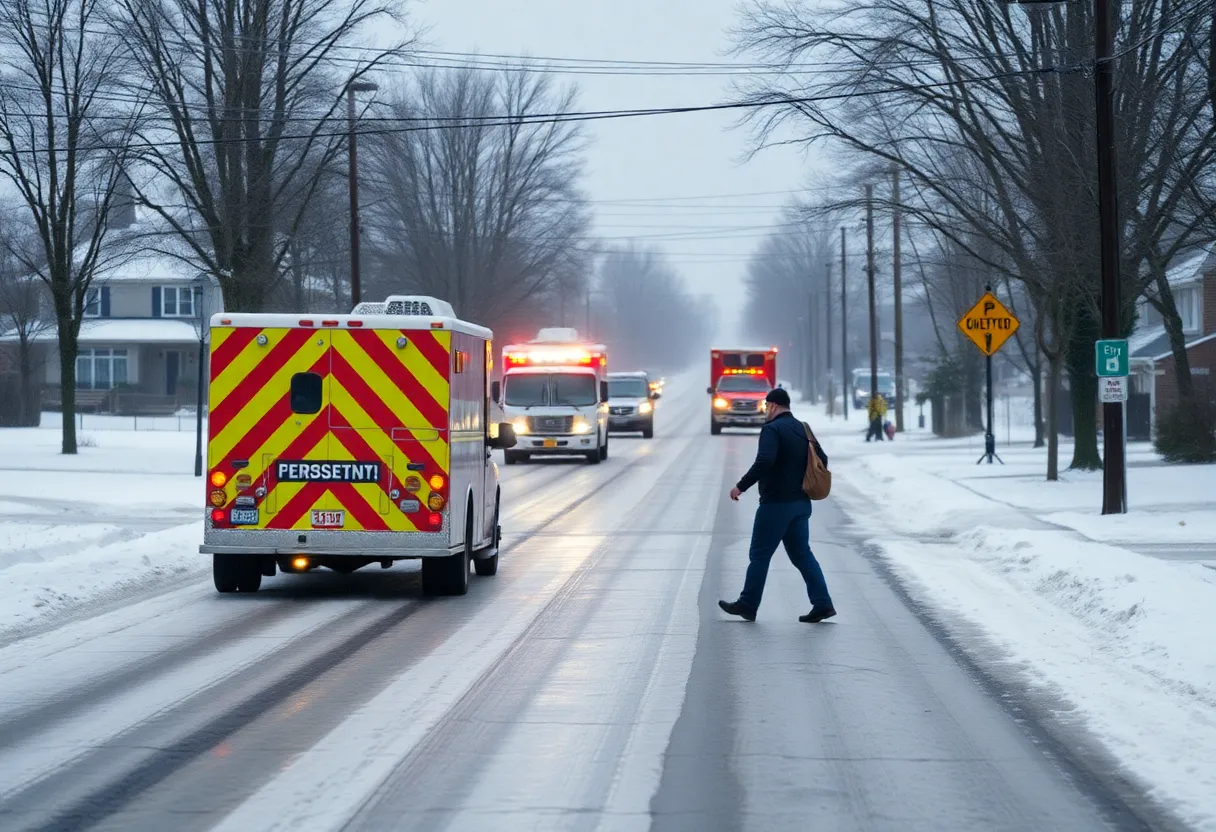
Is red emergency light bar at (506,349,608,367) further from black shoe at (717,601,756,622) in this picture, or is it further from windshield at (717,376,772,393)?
black shoe at (717,601,756,622)

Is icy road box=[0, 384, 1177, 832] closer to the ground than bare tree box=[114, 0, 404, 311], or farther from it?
closer to the ground

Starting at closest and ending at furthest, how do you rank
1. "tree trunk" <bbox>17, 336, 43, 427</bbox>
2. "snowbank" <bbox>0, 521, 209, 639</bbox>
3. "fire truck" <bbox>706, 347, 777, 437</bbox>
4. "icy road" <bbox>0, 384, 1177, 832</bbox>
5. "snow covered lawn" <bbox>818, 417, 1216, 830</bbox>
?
"icy road" <bbox>0, 384, 1177, 832</bbox> < "snow covered lawn" <bbox>818, 417, 1216, 830</bbox> < "snowbank" <bbox>0, 521, 209, 639</bbox> < "fire truck" <bbox>706, 347, 777, 437</bbox> < "tree trunk" <bbox>17, 336, 43, 427</bbox>

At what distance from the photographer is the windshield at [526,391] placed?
4025cm

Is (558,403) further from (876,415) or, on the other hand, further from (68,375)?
(876,415)

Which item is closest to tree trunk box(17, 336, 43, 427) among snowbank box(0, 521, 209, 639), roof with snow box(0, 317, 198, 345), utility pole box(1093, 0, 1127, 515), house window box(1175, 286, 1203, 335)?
roof with snow box(0, 317, 198, 345)

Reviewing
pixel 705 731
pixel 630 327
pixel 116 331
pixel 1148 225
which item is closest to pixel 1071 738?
pixel 705 731

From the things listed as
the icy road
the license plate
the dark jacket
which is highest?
the dark jacket

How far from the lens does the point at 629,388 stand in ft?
181

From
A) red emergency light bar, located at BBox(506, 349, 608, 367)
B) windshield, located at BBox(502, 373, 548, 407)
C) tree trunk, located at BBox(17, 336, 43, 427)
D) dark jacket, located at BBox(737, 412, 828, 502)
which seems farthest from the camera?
tree trunk, located at BBox(17, 336, 43, 427)

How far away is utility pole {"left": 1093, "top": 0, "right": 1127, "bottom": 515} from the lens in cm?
2123

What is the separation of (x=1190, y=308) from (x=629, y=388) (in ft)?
69.5

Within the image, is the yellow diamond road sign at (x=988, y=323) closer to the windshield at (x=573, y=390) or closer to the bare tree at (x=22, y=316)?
the windshield at (x=573, y=390)

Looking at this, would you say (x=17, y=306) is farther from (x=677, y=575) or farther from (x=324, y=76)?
(x=677, y=575)

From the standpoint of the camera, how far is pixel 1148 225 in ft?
87.0
